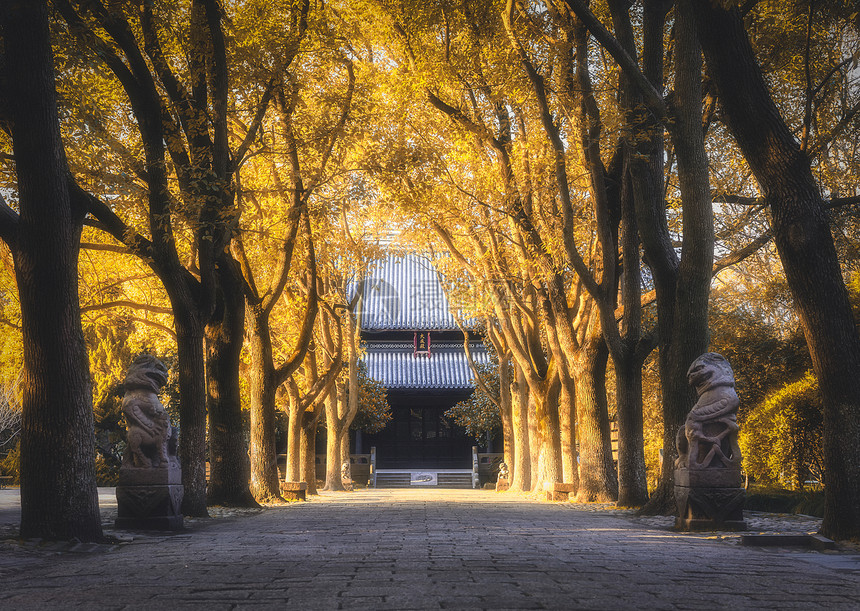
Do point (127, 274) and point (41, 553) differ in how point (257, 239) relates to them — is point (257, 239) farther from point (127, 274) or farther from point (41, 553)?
point (41, 553)

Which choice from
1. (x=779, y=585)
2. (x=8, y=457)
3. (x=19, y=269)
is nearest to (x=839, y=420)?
(x=779, y=585)

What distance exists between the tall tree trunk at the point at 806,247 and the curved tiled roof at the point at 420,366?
95.5ft

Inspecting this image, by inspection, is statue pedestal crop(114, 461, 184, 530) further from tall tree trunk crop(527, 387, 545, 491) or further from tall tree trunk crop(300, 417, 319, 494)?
tall tree trunk crop(300, 417, 319, 494)

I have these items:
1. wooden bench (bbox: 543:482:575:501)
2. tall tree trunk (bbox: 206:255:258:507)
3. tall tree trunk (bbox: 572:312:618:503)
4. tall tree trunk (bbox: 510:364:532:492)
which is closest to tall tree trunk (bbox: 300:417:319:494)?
tall tree trunk (bbox: 510:364:532:492)

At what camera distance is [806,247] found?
865 cm

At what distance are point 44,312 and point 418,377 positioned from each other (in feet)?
103

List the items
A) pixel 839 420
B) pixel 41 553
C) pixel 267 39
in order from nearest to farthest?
pixel 41 553, pixel 839 420, pixel 267 39

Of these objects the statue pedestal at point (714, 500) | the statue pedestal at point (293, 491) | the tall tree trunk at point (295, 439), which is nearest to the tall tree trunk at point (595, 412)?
the statue pedestal at point (714, 500)

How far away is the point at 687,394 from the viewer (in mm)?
11633

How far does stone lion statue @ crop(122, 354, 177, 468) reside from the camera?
10.4m

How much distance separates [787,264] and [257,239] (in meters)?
11.3

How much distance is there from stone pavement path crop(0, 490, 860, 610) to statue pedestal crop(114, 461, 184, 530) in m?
0.50

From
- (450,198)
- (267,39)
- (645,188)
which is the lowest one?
(645,188)

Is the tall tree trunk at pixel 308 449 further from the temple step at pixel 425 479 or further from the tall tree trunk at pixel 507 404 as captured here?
the temple step at pixel 425 479
